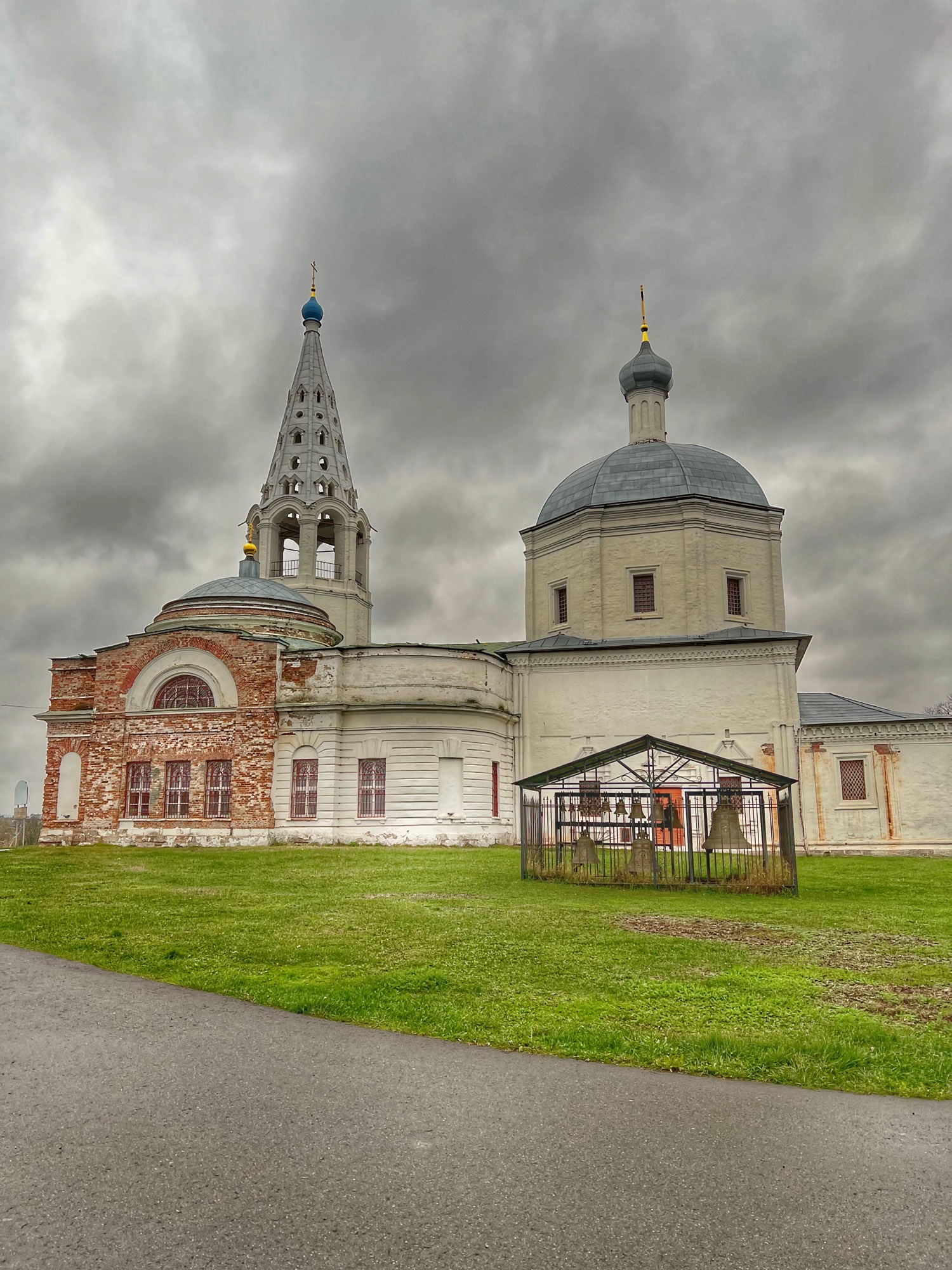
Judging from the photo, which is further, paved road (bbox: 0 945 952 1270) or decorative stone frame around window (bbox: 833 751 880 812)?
decorative stone frame around window (bbox: 833 751 880 812)

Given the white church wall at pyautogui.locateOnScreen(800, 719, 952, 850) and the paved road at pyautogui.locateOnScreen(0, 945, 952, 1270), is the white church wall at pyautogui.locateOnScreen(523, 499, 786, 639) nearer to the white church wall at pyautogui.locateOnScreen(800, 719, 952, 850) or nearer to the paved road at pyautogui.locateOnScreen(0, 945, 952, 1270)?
the white church wall at pyautogui.locateOnScreen(800, 719, 952, 850)

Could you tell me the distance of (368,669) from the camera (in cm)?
3156

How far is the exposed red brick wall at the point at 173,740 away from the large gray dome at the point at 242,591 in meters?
3.72

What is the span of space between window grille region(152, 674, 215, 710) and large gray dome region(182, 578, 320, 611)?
453 cm

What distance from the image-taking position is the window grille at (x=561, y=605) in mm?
37438

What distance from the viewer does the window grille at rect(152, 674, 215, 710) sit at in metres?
32.4

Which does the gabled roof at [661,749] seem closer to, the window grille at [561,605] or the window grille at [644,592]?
the window grille at [644,592]

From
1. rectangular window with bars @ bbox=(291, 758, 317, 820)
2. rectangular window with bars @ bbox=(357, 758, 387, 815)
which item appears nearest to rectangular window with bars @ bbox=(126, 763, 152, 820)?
rectangular window with bars @ bbox=(291, 758, 317, 820)

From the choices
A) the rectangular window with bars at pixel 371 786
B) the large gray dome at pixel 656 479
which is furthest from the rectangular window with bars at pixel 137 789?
the large gray dome at pixel 656 479

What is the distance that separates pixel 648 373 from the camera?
41875 mm

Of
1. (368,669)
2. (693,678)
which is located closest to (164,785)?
(368,669)

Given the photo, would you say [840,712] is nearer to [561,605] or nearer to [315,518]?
[561,605]

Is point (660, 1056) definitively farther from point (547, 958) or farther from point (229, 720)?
point (229, 720)

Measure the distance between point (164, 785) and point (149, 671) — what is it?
Answer: 165 inches
